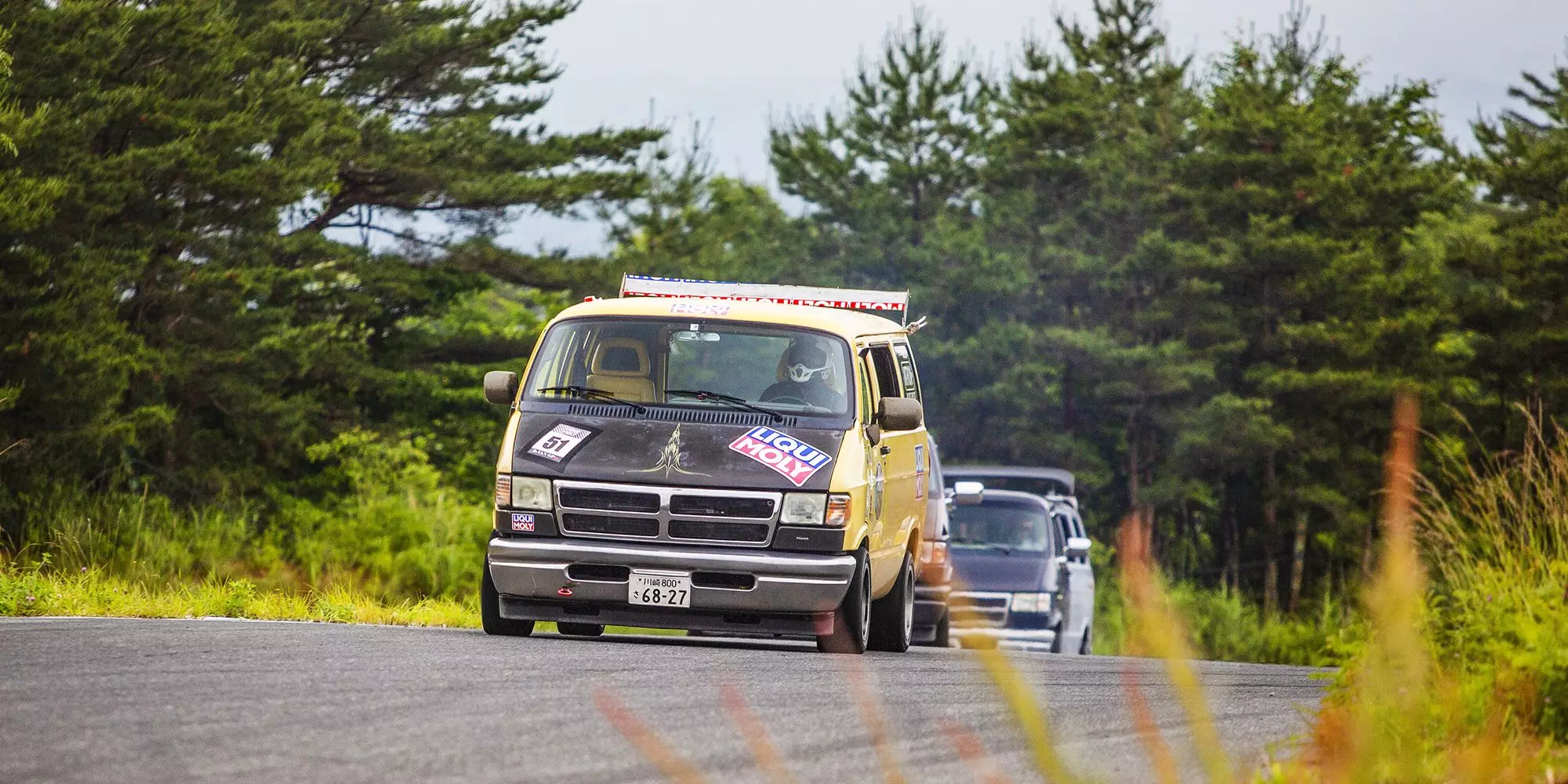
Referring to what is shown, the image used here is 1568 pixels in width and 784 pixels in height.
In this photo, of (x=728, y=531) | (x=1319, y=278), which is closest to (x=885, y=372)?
(x=728, y=531)

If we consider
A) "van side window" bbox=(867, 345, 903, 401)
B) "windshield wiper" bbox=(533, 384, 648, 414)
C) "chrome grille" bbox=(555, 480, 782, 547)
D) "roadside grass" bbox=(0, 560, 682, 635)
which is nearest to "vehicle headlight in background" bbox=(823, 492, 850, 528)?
"chrome grille" bbox=(555, 480, 782, 547)

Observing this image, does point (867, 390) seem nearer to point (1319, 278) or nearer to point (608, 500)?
point (608, 500)

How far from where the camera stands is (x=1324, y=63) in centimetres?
5272

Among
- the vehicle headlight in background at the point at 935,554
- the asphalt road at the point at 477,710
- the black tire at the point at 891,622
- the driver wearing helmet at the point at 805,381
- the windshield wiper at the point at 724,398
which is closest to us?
the asphalt road at the point at 477,710

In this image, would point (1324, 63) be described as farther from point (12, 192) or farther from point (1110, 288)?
point (12, 192)

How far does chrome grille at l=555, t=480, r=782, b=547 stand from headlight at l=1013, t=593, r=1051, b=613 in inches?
427

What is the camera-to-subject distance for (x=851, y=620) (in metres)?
11.5

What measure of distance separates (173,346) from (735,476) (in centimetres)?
1938

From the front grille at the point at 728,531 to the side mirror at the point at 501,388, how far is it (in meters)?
1.40

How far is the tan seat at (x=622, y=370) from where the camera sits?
1217cm

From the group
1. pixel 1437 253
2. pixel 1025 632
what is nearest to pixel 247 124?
pixel 1025 632

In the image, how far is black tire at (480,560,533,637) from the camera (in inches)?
464

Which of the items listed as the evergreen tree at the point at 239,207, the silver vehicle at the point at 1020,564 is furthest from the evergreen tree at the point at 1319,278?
the silver vehicle at the point at 1020,564

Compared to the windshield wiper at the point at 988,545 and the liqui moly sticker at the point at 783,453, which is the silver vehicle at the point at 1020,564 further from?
the liqui moly sticker at the point at 783,453
